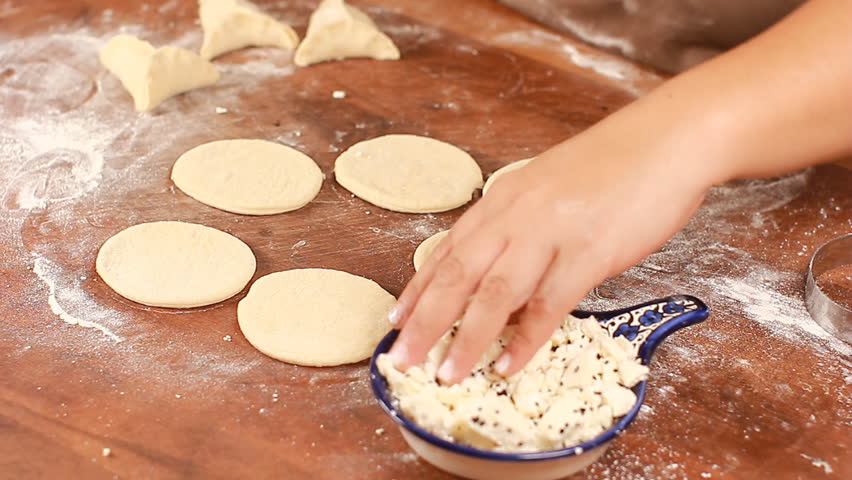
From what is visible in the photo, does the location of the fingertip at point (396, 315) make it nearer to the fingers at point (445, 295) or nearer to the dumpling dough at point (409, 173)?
the fingers at point (445, 295)

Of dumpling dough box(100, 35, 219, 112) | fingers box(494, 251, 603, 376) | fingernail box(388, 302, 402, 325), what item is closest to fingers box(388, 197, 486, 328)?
fingernail box(388, 302, 402, 325)

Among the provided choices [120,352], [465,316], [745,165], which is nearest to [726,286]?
[745,165]

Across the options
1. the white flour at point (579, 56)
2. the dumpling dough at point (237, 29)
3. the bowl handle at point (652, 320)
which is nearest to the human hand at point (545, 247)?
the bowl handle at point (652, 320)

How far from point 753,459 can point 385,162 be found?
2.86 feet

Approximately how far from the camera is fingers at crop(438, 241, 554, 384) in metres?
0.94

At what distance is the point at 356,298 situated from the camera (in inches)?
49.8

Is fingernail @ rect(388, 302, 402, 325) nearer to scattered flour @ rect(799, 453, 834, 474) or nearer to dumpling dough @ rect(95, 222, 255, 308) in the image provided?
dumpling dough @ rect(95, 222, 255, 308)

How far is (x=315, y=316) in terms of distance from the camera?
1229 mm

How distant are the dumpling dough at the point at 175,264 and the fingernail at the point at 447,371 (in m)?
0.47

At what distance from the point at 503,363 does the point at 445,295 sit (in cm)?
11

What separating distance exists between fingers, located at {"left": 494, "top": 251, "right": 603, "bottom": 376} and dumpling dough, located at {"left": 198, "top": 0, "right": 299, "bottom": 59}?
1.27m

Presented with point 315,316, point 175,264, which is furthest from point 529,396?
point 175,264

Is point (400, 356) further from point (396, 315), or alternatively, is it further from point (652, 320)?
point (652, 320)

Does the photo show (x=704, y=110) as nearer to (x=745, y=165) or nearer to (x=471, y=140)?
(x=745, y=165)
